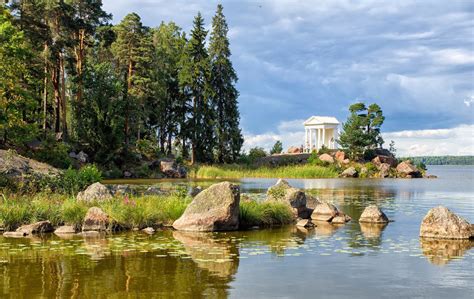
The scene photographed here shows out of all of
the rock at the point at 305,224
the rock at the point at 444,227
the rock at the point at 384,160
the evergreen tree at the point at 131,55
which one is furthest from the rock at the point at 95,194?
the rock at the point at 384,160

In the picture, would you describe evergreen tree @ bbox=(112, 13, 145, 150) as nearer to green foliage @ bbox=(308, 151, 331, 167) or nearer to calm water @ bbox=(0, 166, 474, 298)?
green foliage @ bbox=(308, 151, 331, 167)

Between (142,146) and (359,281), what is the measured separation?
5317 centimetres

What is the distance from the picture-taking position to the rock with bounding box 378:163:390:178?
72.3 m

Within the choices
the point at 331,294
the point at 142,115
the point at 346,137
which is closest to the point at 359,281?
the point at 331,294

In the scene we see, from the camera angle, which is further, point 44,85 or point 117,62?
point 117,62

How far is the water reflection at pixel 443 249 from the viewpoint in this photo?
12.6 metres

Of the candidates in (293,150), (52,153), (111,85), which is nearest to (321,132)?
(293,150)

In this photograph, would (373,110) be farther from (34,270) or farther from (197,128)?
(34,270)

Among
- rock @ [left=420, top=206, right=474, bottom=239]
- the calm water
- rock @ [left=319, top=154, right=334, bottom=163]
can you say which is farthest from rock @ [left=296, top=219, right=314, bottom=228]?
rock @ [left=319, top=154, right=334, bottom=163]

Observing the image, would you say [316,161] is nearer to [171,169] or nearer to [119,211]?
[171,169]

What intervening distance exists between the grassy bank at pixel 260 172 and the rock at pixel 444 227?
43.3 metres

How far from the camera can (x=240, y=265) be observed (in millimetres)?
11609

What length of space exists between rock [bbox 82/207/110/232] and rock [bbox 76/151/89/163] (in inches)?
1362

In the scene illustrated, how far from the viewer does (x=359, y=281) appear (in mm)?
10109
